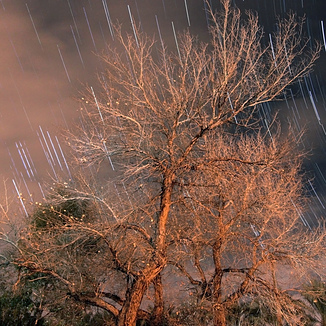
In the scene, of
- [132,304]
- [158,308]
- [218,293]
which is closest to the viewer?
[132,304]

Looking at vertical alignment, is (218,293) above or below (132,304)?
below

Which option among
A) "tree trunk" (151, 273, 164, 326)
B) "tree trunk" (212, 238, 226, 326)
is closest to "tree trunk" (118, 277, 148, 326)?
"tree trunk" (151, 273, 164, 326)

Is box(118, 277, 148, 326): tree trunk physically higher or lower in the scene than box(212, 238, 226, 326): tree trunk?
higher

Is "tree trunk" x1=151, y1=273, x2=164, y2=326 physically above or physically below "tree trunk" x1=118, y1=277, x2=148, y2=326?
below

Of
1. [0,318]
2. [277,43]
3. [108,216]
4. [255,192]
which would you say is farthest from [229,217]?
[0,318]

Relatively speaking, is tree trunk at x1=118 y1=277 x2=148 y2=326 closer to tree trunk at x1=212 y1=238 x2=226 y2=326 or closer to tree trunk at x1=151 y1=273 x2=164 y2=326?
tree trunk at x1=151 y1=273 x2=164 y2=326

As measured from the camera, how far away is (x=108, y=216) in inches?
455

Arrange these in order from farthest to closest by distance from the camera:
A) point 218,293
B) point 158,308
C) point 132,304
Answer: point 218,293 → point 158,308 → point 132,304

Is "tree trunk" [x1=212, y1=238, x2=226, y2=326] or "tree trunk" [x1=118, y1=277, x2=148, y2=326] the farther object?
"tree trunk" [x1=212, y1=238, x2=226, y2=326]

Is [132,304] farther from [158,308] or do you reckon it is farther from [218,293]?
[218,293]

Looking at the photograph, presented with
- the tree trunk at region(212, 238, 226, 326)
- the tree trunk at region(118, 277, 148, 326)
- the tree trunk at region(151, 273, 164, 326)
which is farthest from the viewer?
the tree trunk at region(151, 273, 164, 326)

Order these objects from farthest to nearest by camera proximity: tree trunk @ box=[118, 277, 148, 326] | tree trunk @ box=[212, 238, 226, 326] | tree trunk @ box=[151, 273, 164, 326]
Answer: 1. tree trunk @ box=[151, 273, 164, 326]
2. tree trunk @ box=[212, 238, 226, 326]
3. tree trunk @ box=[118, 277, 148, 326]

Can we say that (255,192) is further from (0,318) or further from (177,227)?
(0,318)

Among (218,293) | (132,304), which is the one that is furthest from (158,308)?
(132,304)
